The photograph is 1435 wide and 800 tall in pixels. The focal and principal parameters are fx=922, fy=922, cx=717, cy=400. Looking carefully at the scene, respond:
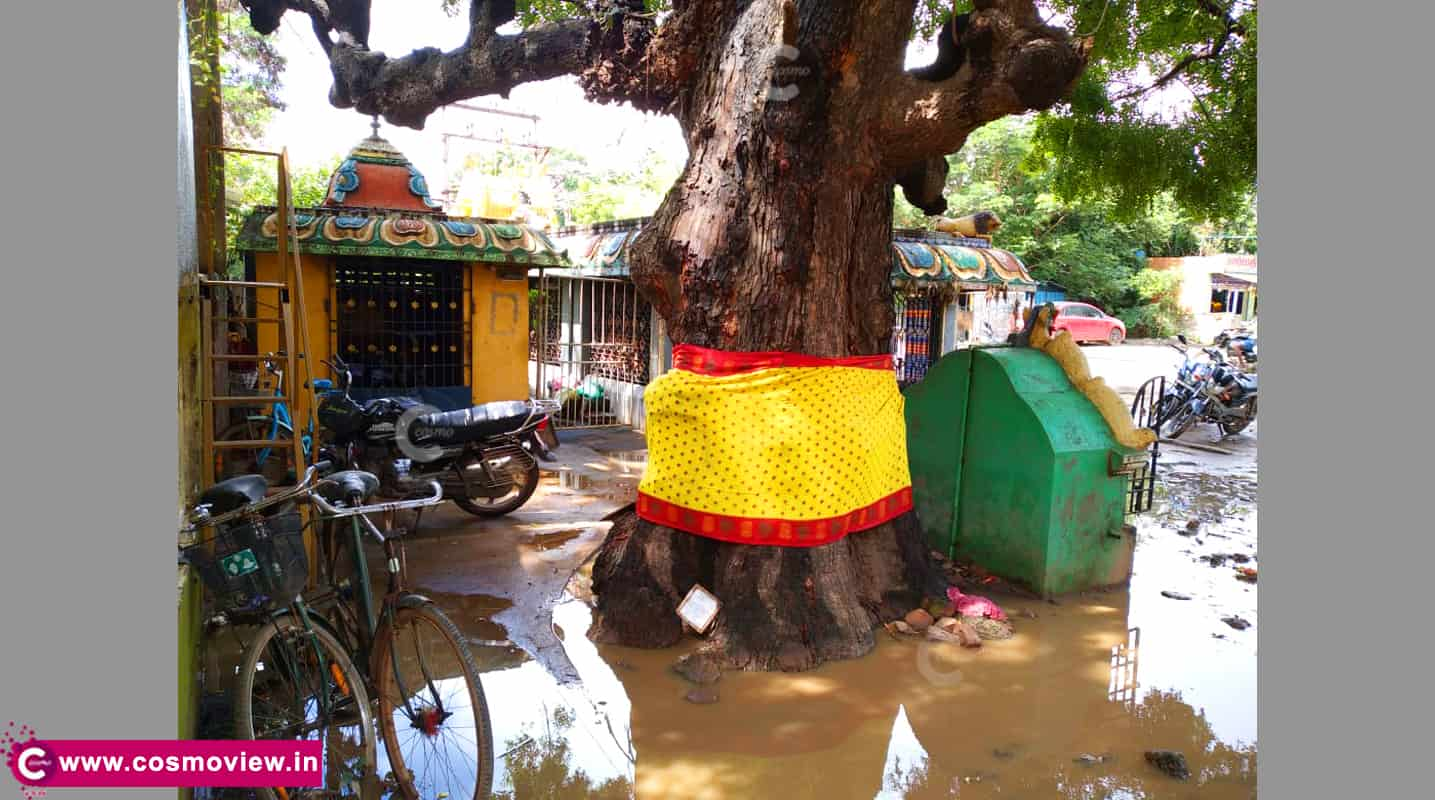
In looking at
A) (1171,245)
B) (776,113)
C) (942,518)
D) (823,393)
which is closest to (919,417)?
(942,518)

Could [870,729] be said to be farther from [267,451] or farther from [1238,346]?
[1238,346]

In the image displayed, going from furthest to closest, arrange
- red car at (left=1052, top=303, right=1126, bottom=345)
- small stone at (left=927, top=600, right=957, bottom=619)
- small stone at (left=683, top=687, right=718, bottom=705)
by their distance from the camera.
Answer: red car at (left=1052, top=303, right=1126, bottom=345)
small stone at (left=927, top=600, right=957, bottom=619)
small stone at (left=683, top=687, right=718, bottom=705)

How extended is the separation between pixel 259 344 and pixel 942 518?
6.51 meters

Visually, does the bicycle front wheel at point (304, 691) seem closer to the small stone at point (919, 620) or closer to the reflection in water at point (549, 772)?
the reflection in water at point (549, 772)

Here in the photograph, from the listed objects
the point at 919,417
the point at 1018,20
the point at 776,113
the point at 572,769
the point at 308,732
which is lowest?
the point at 572,769

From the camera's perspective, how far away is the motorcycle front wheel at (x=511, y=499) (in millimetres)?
7017

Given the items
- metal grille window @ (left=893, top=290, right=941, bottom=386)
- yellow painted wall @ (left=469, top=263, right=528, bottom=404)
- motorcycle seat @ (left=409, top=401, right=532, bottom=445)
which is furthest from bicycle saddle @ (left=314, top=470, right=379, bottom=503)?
metal grille window @ (left=893, top=290, right=941, bottom=386)

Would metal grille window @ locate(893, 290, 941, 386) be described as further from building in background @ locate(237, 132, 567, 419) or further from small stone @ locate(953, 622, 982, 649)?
small stone @ locate(953, 622, 982, 649)

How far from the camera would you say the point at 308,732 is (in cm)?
310

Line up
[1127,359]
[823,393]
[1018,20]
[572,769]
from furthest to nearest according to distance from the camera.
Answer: [1127,359] → [823,393] → [1018,20] → [572,769]

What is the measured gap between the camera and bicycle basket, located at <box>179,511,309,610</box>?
2836mm

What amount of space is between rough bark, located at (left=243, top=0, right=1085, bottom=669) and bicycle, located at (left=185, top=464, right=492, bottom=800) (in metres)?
1.61

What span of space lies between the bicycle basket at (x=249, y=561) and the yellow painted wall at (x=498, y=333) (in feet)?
21.8

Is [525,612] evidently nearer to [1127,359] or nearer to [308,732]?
[308,732]
